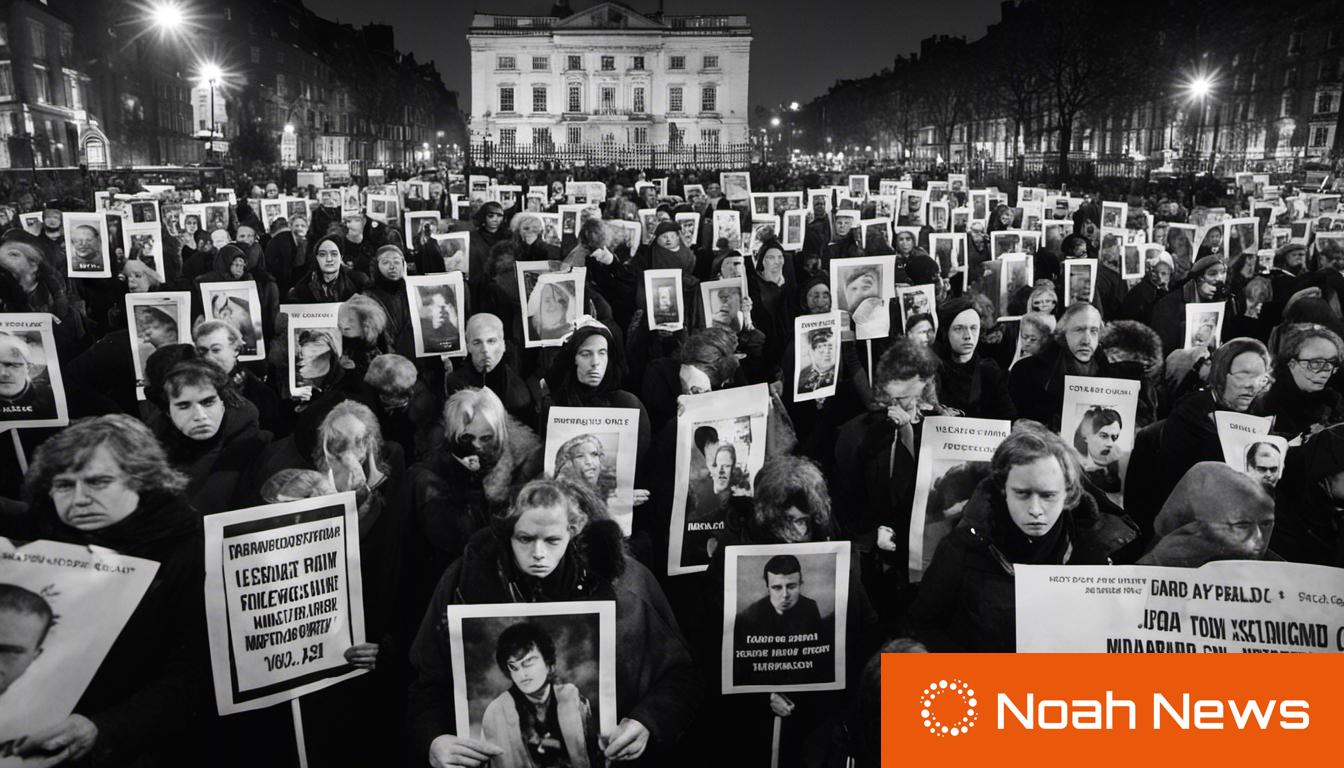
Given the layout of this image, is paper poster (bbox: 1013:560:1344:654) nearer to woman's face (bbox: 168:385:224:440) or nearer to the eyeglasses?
the eyeglasses

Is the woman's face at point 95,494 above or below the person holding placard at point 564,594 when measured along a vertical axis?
above

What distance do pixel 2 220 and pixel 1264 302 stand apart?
13.0 meters

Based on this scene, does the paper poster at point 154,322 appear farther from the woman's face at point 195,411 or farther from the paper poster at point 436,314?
the woman's face at point 195,411

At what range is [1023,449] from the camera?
11.5 feet

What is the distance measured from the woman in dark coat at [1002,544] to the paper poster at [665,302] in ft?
14.6

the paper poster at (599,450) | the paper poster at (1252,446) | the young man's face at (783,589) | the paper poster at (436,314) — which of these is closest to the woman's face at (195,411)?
the paper poster at (599,450)

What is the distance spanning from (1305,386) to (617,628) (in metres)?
3.66

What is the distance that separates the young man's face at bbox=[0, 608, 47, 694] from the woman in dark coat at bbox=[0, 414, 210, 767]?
0.27 metres

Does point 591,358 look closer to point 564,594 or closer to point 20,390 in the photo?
point 564,594

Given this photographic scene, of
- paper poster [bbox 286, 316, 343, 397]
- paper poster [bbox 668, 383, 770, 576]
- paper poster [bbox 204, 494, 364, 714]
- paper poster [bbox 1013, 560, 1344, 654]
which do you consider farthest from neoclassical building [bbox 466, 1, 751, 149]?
paper poster [bbox 1013, 560, 1344, 654]

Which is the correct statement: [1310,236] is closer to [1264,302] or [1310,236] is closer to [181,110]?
[1264,302]

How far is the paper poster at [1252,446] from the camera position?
4.32m

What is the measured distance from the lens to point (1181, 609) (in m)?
2.91

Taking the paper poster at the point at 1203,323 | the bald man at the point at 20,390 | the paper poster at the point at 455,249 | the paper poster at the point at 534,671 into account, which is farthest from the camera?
the paper poster at the point at 455,249
